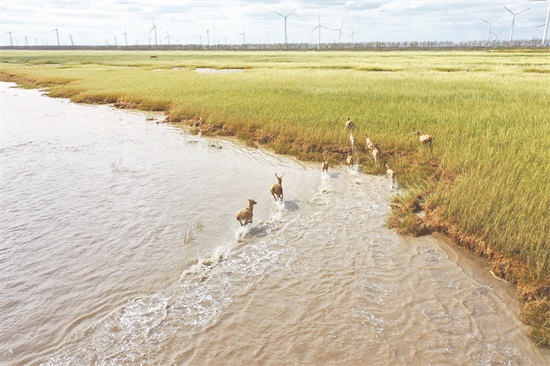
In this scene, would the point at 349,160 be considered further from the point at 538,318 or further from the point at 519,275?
the point at 538,318

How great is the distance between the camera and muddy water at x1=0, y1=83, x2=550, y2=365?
15.6 ft

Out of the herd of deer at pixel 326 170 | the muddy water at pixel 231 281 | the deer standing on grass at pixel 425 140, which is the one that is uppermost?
the deer standing on grass at pixel 425 140

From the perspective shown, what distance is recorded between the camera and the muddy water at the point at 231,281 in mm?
4758

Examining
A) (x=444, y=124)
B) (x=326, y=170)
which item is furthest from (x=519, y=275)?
(x=444, y=124)

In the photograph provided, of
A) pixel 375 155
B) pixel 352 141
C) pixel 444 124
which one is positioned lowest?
pixel 375 155

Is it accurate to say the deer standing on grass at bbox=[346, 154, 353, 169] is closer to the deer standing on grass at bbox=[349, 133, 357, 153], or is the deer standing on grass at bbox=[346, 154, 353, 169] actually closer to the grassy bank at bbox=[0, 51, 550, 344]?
the grassy bank at bbox=[0, 51, 550, 344]

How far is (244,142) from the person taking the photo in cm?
1534

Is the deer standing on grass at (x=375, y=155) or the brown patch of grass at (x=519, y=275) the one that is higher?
the deer standing on grass at (x=375, y=155)

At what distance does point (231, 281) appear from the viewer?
6180 mm

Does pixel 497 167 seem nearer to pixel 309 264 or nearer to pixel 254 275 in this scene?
pixel 309 264

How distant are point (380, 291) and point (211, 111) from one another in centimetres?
1539

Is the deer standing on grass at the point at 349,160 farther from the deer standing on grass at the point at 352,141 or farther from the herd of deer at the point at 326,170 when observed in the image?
the deer standing on grass at the point at 352,141

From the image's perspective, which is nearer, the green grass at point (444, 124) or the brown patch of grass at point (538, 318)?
the brown patch of grass at point (538, 318)

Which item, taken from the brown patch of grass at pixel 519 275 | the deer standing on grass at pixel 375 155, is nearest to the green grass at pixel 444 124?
the brown patch of grass at pixel 519 275
